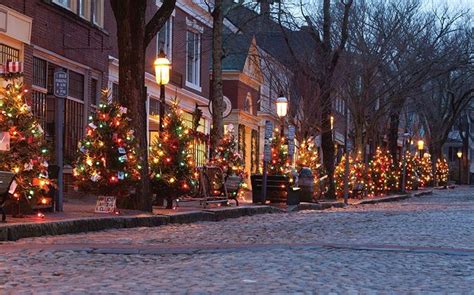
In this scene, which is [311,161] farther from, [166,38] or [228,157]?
[166,38]

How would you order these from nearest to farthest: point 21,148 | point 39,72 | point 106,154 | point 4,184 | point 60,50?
point 4,184
point 21,148
point 106,154
point 39,72
point 60,50

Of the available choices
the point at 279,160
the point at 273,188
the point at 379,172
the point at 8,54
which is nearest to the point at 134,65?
the point at 8,54

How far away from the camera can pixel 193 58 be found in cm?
3462

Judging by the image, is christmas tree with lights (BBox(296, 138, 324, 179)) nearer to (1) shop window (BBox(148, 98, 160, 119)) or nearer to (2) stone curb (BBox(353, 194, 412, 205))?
(2) stone curb (BBox(353, 194, 412, 205))

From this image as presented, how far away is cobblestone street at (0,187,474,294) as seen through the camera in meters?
7.86

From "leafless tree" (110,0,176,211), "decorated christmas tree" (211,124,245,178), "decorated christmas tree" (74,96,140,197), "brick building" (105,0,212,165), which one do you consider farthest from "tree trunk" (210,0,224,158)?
"decorated christmas tree" (74,96,140,197)

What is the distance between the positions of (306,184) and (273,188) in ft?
4.84

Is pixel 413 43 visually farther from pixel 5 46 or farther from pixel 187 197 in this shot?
pixel 5 46

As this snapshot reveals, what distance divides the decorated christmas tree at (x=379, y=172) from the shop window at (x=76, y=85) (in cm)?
1893

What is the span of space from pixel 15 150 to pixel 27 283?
Answer: 243 inches

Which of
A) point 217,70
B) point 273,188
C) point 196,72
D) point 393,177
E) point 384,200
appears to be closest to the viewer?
point 217,70

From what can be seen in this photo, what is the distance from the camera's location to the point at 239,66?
42.7m

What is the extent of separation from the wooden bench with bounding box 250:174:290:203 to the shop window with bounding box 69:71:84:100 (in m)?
5.71

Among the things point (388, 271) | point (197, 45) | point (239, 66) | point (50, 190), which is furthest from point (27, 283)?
point (239, 66)
